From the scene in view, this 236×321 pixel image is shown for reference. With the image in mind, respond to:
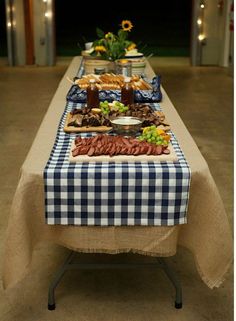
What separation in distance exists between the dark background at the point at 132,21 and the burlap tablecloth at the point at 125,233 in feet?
38.7

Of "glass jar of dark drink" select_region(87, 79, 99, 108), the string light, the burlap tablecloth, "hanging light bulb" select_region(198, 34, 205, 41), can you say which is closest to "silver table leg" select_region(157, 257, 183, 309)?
the burlap tablecloth

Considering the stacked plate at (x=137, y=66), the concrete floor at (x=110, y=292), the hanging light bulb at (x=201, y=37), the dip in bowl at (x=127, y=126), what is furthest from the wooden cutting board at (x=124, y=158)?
the hanging light bulb at (x=201, y=37)

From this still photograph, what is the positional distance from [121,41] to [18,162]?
1.48m

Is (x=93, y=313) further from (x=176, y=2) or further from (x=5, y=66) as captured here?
(x=176, y=2)

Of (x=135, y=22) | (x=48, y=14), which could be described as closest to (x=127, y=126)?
(x=48, y=14)

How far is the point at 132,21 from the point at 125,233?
1648 cm

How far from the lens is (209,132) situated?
6.23 m

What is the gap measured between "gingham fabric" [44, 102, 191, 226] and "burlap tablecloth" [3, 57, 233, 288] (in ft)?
0.15

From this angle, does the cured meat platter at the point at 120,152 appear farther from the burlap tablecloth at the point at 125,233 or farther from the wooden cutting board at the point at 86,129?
the wooden cutting board at the point at 86,129

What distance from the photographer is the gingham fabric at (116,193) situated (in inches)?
86.1

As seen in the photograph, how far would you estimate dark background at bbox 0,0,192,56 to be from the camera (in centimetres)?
1474

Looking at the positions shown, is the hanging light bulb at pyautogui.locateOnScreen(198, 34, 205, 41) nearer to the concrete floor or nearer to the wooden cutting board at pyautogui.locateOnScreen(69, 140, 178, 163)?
the concrete floor

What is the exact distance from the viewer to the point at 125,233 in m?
2.29

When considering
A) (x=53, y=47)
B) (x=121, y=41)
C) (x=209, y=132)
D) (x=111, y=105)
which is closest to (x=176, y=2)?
(x=53, y=47)
